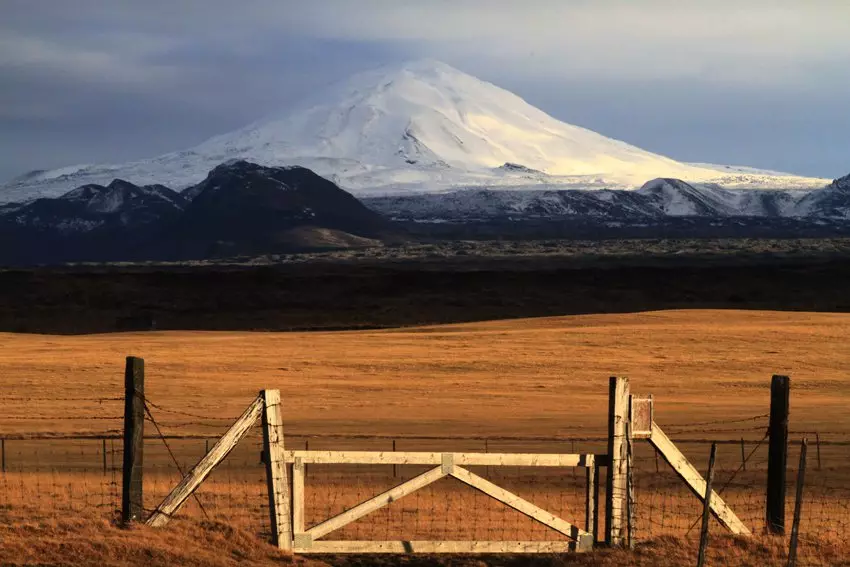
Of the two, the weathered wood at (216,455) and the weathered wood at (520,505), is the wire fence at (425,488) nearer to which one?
the weathered wood at (520,505)

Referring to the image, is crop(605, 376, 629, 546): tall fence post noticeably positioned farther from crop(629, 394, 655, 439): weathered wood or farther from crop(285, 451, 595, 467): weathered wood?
crop(285, 451, 595, 467): weathered wood

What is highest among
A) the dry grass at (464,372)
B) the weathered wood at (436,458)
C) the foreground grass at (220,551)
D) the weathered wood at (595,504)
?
the weathered wood at (436,458)

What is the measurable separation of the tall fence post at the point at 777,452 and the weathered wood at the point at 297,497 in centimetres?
496

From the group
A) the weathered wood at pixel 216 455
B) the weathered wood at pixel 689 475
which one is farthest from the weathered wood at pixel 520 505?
the weathered wood at pixel 216 455

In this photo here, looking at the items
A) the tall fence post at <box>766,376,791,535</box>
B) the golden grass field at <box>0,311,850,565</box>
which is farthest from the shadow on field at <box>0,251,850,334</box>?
the tall fence post at <box>766,376,791,535</box>

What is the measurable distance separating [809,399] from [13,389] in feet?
76.6

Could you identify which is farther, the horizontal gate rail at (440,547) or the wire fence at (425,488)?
the wire fence at (425,488)

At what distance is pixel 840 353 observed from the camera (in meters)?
49.2

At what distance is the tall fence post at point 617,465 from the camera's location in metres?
13.0

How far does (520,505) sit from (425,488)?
9226 mm

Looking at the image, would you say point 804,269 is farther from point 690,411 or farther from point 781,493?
point 781,493

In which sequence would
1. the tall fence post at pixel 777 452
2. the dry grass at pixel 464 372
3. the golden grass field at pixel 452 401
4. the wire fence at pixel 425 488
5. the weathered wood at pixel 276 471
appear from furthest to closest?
the dry grass at pixel 464 372 < the golden grass field at pixel 452 401 < the wire fence at pixel 425 488 < the tall fence post at pixel 777 452 < the weathered wood at pixel 276 471

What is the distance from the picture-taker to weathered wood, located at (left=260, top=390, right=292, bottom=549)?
12719 millimetres

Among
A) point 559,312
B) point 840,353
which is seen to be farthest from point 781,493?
point 559,312
